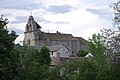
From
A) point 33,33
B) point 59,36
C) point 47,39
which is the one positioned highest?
point 33,33

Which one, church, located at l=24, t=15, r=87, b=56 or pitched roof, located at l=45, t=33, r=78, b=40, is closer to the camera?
church, located at l=24, t=15, r=87, b=56

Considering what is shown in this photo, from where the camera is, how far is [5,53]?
3331 cm

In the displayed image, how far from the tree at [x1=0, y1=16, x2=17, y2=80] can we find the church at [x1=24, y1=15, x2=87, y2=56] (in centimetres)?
13068

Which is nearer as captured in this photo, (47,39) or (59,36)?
(47,39)

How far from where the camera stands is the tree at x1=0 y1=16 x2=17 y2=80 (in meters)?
32.6

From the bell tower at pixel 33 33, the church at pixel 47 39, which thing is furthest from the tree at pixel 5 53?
the bell tower at pixel 33 33

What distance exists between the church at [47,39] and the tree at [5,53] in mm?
130680

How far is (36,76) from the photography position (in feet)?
135

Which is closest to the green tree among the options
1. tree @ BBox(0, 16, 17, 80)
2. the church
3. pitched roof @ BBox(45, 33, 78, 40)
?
tree @ BBox(0, 16, 17, 80)

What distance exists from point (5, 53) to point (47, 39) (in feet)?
466

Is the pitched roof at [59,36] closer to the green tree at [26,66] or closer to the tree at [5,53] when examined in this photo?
the green tree at [26,66]

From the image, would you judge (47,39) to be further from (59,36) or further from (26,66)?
(26,66)

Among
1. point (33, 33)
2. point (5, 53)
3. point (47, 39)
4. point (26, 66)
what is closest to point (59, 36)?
point (47, 39)

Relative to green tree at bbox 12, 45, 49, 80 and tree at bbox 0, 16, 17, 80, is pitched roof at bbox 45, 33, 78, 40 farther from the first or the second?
tree at bbox 0, 16, 17, 80
